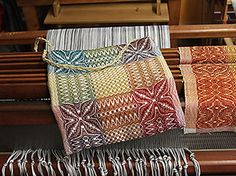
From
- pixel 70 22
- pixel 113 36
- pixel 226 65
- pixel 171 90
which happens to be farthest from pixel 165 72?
pixel 70 22

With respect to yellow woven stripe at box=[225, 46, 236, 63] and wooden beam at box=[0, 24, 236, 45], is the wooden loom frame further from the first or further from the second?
wooden beam at box=[0, 24, 236, 45]

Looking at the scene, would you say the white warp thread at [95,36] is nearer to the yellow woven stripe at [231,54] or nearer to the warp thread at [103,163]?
the yellow woven stripe at [231,54]

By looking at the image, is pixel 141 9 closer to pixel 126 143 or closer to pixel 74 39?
pixel 74 39

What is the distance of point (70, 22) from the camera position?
5.00ft

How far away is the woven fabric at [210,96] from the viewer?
0.53m

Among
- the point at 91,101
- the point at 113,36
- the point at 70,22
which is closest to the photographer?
the point at 91,101

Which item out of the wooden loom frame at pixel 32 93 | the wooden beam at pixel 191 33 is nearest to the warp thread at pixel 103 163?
the wooden loom frame at pixel 32 93

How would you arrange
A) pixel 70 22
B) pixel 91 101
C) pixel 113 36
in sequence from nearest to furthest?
1. pixel 91 101
2. pixel 113 36
3. pixel 70 22

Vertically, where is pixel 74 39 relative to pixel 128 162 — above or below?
above

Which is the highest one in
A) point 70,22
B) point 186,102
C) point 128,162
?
point 70,22

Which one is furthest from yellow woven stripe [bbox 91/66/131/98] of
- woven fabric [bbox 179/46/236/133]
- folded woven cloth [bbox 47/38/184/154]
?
woven fabric [bbox 179/46/236/133]

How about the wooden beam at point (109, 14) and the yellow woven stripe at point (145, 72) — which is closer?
the yellow woven stripe at point (145, 72)

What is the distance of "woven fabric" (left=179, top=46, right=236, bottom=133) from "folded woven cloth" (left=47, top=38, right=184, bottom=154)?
1.1 inches

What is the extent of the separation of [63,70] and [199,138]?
0.91ft
